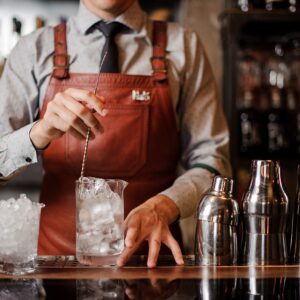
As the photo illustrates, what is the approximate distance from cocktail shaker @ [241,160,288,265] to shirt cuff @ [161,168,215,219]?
0.29m

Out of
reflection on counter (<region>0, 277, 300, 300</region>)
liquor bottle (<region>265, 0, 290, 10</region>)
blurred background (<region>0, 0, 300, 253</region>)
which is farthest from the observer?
blurred background (<region>0, 0, 300, 253</region>)

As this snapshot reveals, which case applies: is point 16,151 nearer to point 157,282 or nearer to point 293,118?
point 157,282

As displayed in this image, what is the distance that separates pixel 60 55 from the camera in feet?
6.31

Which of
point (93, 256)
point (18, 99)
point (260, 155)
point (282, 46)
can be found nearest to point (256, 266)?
point (93, 256)

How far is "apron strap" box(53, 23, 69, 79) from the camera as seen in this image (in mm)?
1903

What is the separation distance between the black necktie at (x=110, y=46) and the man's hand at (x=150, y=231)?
53cm

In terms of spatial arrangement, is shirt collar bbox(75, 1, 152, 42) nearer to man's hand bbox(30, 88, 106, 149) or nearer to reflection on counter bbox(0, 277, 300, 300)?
man's hand bbox(30, 88, 106, 149)

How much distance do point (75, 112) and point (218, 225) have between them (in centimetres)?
39

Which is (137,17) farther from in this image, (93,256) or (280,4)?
(280,4)

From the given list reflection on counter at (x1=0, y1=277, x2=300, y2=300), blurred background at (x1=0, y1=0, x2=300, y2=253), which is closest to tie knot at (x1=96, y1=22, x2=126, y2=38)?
reflection on counter at (x1=0, y1=277, x2=300, y2=300)

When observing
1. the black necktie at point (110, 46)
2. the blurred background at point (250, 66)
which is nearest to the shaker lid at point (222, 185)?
the black necktie at point (110, 46)

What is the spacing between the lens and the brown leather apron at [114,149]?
1870 millimetres

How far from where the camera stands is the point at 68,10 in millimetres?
3646

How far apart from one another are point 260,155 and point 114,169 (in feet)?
6.00
